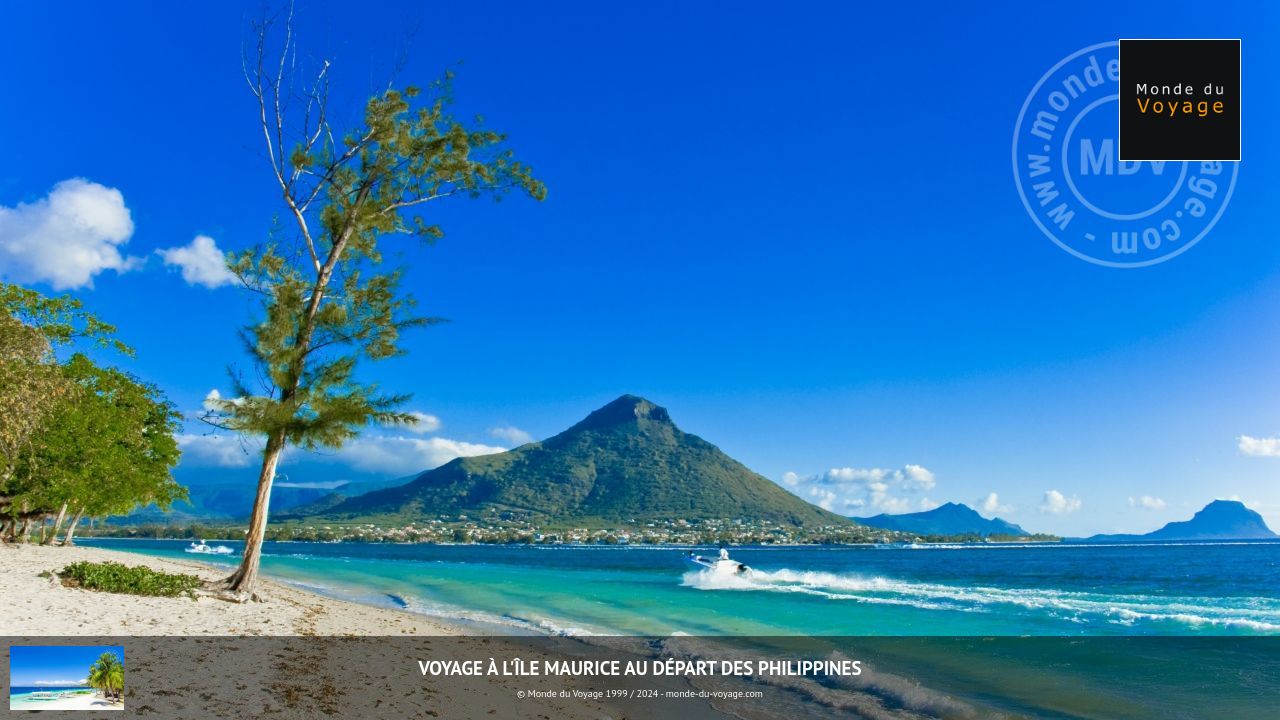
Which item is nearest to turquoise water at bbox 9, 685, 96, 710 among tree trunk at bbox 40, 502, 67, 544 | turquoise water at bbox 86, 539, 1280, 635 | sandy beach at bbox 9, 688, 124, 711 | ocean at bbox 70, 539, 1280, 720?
sandy beach at bbox 9, 688, 124, 711

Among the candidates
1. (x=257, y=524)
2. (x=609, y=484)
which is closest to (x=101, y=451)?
(x=257, y=524)

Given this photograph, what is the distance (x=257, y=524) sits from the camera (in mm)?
16906

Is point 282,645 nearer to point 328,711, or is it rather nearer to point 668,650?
point 328,711

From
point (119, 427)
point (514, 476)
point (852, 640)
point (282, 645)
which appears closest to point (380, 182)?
point (282, 645)

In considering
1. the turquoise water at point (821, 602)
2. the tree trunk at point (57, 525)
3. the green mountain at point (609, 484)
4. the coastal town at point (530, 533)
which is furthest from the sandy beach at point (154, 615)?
the green mountain at point (609, 484)

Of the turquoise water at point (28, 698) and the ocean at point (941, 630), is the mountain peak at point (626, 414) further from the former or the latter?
the turquoise water at point (28, 698)

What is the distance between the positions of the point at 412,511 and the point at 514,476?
2454cm

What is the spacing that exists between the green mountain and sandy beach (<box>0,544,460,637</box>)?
13087cm

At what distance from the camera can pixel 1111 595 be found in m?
37.6

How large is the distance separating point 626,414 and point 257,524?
568 feet

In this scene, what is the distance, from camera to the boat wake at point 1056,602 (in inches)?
1000

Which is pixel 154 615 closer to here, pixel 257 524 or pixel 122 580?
pixel 122 580

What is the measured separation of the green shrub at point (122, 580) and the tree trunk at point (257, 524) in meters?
0.99

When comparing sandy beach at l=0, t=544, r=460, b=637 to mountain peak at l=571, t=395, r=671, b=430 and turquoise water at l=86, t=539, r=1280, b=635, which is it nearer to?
turquoise water at l=86, t=539, r=1280, b=635
